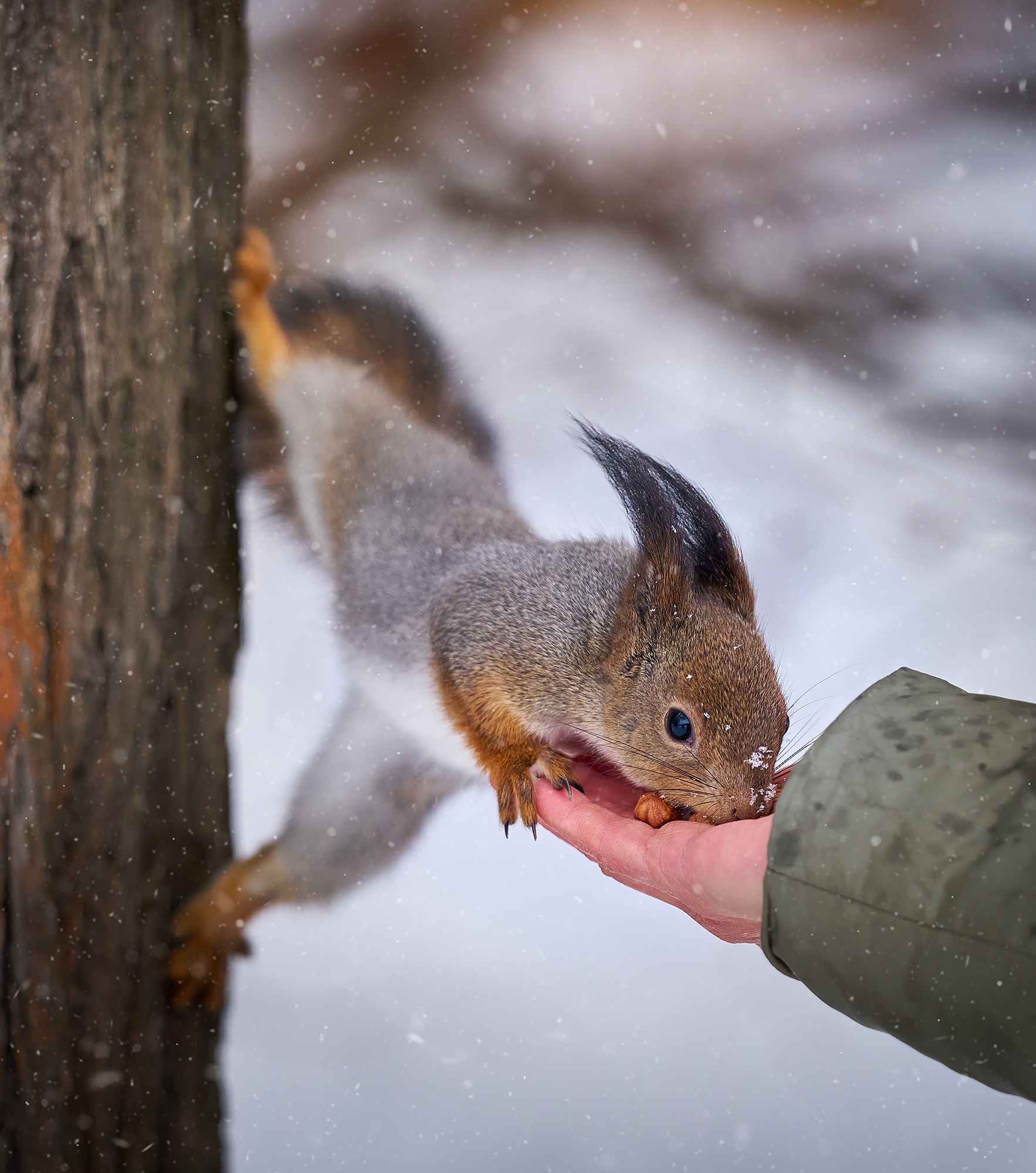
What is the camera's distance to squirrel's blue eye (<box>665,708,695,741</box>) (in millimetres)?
914

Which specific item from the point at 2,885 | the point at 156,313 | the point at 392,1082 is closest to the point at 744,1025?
the point at 392,1082

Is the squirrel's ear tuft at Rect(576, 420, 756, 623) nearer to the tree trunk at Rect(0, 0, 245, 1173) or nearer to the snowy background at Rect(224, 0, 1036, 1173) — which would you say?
the snowy background at Rect(224, 0, 1036, 1173)

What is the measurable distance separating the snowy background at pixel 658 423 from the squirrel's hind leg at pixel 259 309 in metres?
0.12

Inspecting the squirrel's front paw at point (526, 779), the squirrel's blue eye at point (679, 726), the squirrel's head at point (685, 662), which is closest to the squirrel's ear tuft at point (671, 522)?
the squirrel's head at point (685, 662)

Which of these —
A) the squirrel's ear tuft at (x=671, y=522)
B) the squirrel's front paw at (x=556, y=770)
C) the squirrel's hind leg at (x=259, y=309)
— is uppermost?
the squirrel's hind leg at (x=259, y=309)

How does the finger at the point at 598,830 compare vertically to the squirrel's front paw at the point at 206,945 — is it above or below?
above

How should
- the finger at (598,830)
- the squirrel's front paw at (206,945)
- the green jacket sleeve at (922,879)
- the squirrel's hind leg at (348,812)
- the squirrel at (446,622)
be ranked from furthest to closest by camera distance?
1. the squirrel's hind leg at (348,812)
2. the squirrel's front paw at (206,945)
3. the squirrel at (446,622)
4. the finger at (598,830)
5. the green jacket sleeve at (922,879)

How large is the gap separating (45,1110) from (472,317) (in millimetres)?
1215

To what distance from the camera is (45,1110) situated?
0.93m

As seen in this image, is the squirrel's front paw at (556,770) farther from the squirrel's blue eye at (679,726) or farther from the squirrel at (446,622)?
the squirrel's blue eye at (679,726)

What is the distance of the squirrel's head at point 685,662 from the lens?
875 mm

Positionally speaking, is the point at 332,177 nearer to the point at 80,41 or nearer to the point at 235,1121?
the point at 80,41

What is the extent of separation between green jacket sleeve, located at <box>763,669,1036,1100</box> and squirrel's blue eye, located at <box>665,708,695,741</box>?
0.19 m

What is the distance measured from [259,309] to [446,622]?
1.68ft
